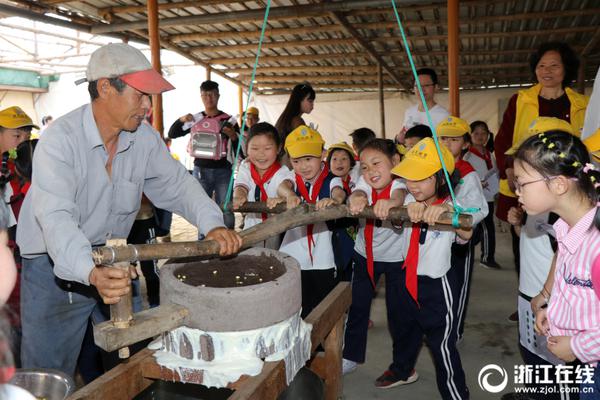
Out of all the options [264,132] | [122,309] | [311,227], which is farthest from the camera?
[264,132]

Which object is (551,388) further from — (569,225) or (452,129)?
(452,129)

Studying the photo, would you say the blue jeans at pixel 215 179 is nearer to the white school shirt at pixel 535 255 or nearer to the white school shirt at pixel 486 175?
the white school shirt at pixel 486 175

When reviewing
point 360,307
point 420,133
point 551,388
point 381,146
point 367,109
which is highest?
point 367,109

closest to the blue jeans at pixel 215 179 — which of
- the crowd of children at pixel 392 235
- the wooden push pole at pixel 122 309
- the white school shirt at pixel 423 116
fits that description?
the crowd of children at pixel 392 235

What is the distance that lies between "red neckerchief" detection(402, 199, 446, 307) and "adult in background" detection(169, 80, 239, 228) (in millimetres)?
3113

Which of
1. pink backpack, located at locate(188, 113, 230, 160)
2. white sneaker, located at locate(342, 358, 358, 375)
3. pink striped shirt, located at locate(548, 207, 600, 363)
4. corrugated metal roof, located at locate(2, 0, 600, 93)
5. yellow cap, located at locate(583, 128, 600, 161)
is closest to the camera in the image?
pink striped shirt, located at locate(548, 207, 600, 363)

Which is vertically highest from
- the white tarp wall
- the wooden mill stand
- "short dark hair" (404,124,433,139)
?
the white tarp wall

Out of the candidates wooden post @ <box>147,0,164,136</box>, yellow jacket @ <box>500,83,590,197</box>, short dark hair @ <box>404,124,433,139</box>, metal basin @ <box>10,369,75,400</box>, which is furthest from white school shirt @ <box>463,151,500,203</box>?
metal basin @ <box>10,369,75,400</box>

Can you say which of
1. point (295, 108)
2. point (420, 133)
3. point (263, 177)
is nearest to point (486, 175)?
point (420, 133)

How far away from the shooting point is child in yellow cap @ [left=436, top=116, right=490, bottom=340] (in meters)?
2.68

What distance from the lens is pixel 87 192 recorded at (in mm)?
2023

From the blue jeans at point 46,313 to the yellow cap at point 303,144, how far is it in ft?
4.97

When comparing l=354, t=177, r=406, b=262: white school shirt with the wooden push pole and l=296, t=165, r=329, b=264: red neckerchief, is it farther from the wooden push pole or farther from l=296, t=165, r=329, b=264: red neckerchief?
the wooden push pole

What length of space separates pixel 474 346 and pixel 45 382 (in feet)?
8.81
